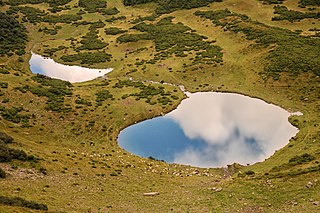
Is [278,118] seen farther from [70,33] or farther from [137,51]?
[70,33]

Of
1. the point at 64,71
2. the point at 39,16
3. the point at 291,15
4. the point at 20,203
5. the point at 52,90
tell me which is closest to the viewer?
the point at 20,203

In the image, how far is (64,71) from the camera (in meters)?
99.3

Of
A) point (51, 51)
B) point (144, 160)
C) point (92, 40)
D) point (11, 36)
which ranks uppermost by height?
point (144, 160)

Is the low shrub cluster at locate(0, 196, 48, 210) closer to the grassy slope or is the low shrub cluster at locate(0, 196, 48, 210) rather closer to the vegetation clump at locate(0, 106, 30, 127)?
the grassy slope

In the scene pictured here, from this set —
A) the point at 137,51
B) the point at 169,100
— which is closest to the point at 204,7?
the point at 137,51

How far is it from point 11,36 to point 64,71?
79.4 ft

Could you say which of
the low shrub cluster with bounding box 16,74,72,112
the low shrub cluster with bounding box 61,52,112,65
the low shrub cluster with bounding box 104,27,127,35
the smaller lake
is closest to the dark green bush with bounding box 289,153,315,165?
the low shrub cluster with bounding box 16,74,72,112

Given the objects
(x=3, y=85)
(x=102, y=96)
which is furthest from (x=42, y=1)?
(x=3, y=85)

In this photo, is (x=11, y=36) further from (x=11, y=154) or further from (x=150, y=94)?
(x=11, y=154)

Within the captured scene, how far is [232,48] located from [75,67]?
36.2 metres

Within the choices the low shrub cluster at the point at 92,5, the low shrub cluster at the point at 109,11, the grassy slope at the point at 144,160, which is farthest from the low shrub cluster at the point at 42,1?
the grassy slope at the point at 144,160

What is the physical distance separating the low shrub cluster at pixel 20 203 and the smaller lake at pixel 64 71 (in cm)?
5926

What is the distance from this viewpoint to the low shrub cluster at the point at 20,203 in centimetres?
3444

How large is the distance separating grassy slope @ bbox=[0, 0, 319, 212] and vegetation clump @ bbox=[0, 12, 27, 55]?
5778 millimetres
